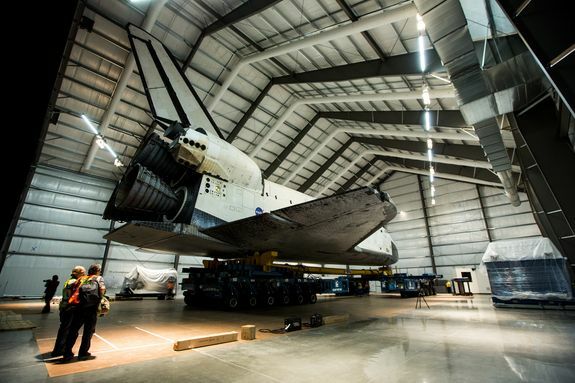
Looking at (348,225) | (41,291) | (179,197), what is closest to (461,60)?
(348,225)

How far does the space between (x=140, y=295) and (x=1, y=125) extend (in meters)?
17.3

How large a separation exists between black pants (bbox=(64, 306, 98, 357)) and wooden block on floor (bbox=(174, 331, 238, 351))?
1.09 metres

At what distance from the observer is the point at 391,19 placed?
898cm

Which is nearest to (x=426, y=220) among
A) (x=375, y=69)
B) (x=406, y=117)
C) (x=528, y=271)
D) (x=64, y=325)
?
(x=406, y=117)

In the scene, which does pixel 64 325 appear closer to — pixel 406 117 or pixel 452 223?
pixel 406 117

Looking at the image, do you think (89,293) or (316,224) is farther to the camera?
(316,224)

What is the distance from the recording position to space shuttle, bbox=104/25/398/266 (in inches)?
227

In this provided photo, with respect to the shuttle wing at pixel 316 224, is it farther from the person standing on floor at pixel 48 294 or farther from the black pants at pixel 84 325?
the person standing on floor at pixel 48 294

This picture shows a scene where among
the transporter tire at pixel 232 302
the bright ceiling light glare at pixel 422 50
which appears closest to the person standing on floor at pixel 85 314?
the transporter tire at pixel 232 302

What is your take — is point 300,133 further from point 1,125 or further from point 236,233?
point 1,125

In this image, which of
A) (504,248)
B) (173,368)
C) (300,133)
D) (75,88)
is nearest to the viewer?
A: (173,368)

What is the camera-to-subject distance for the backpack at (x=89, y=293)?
3412 mm

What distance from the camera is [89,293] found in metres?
3.43

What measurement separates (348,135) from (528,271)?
57.0 ft
